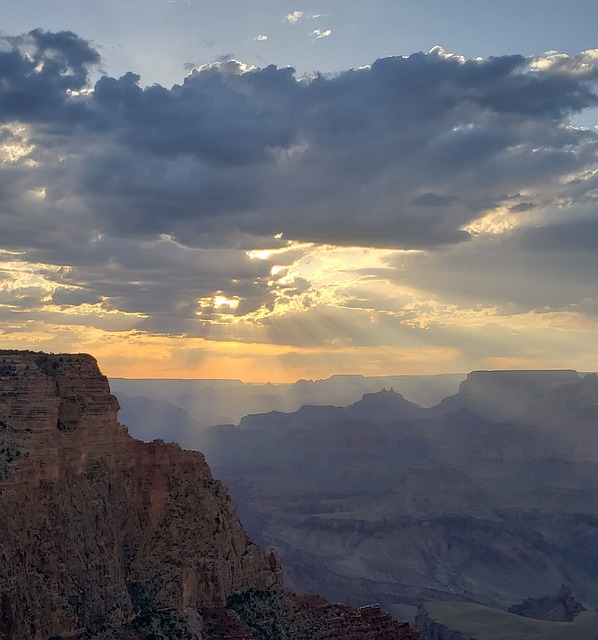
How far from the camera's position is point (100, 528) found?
227ft

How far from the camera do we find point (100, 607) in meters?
64.9

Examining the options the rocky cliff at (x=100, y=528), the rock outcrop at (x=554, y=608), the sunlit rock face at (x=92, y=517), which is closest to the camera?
the sunlit rock face at (x=92, y=517)

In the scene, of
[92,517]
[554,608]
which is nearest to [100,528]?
[92,517]

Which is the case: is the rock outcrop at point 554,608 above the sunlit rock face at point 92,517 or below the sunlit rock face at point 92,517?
below

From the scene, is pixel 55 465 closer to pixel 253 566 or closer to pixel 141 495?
pixel 141 495

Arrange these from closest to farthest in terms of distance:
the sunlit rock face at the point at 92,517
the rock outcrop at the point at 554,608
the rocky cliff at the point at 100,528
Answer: the sunlit rock face at the point at 92,517 < the rocky cliff at the point at 100,528 < the rock outcrop at the point at 554,608

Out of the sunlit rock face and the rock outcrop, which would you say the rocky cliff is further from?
the rock outcrop

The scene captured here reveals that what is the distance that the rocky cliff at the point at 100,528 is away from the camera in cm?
6222

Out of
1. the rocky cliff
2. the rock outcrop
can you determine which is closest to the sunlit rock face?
the rocky cliff

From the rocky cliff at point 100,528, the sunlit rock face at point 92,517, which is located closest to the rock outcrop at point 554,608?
the rocky cliff at point 100,528

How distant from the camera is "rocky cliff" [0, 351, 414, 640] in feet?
204

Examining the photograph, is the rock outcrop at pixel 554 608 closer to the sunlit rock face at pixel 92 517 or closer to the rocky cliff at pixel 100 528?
the rocky cliff at pixel 100 528

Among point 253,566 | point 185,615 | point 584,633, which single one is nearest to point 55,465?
point 185,615

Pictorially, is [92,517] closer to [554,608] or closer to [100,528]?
[100,528]
